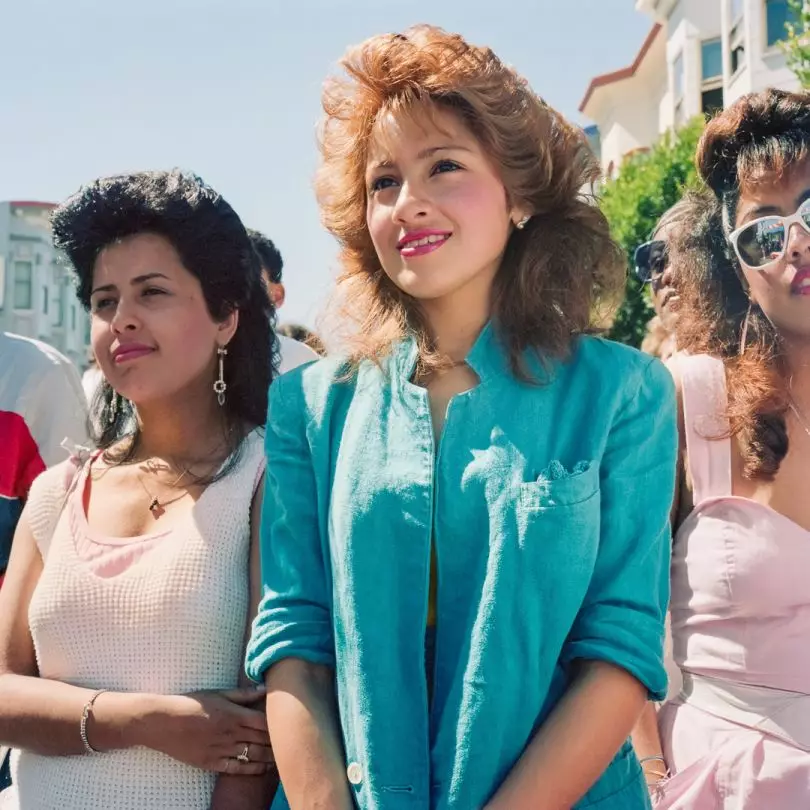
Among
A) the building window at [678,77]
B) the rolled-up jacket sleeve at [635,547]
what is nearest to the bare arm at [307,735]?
the rolled-up jacket sleeve at [635,547]

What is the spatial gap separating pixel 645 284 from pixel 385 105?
2.38 m

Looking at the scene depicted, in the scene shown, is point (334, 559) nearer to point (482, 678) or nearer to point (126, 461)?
point (482, 678)

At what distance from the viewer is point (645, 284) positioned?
14.1 ft

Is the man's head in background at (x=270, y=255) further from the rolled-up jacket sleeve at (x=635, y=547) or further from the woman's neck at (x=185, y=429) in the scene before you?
the rolled-up jacket sleeve at (x=635, y=547)

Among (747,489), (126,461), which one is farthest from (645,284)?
(126,461)

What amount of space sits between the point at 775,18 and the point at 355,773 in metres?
22.2

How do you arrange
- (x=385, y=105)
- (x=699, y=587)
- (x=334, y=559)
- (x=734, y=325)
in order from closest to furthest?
(x=334, y=559) → (x=385, y=105) → (x=699, y=587) → (x=734, y=325)

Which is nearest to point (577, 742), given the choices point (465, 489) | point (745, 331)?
point (465, 489)

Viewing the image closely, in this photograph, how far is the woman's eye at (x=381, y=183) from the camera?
2.14 meters

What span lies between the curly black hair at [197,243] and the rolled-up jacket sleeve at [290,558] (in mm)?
573

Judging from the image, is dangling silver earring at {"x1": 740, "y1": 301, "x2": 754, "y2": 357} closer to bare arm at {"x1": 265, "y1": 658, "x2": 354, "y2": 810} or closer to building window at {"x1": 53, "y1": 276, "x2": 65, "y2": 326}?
bare arm at {"x1": 265, "y1": 658, "x2": 354, "y2": 810}

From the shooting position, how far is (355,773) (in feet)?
6.13

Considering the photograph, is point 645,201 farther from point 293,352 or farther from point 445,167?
point 445,167

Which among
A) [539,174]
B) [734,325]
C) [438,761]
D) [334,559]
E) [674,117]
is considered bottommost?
[438,761]
